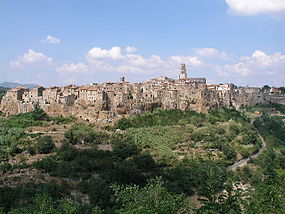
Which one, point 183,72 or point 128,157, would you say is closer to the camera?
point 128,157

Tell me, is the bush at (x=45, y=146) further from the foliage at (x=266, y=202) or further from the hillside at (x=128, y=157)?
the foliage at (x=266, y=202)

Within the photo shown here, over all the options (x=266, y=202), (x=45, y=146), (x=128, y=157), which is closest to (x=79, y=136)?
(x=45, y=146)

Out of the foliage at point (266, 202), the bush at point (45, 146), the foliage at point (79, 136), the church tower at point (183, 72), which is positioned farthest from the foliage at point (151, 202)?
the church tower at point (183, 72)

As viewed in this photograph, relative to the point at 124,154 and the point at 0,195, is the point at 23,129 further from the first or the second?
the point at 0,195

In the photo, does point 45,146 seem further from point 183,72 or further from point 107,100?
point 183,72

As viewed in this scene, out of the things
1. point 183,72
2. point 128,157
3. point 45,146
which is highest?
point 183,72

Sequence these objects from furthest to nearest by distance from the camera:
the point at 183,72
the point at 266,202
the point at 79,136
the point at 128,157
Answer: the point at 183,72 → the point at 79,136 → the point at 128,157 → the point at 266,202

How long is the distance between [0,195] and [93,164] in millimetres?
9114

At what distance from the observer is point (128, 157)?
3256 centimetres

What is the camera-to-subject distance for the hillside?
899 inches

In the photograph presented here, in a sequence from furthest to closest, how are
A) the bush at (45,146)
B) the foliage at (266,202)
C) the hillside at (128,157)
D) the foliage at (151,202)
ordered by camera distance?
the bush at (45,146) → the hillside at (128,157) → the foliage at (266,202) → the foliage at (151,202)

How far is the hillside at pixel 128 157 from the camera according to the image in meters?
22.8

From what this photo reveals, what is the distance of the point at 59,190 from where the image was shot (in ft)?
77.9

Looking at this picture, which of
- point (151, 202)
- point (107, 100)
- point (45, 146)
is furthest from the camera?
point (107, 100)
